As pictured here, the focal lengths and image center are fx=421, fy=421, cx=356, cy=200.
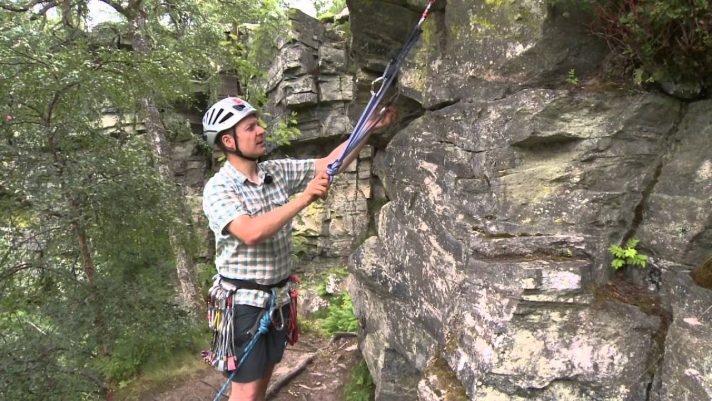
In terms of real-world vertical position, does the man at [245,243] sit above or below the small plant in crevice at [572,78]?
below

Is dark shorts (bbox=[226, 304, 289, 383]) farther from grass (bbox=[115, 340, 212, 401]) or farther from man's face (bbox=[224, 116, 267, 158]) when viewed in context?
grass (bbox=[115, 340, 212, 401])

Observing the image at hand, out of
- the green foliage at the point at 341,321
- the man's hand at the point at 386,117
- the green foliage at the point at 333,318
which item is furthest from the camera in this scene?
the green foliage at the point at 333,318

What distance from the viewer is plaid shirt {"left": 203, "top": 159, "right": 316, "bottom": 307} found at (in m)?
3.26

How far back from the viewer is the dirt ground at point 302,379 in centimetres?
675

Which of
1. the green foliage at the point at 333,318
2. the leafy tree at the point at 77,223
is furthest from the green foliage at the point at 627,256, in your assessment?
the green foliage at the point at 333,318

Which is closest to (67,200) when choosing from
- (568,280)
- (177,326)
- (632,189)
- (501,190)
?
(177,326)

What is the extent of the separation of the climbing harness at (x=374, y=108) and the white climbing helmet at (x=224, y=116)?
2.95 ft

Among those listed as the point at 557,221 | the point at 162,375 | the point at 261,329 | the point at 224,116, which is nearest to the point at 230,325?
the point at 261,329

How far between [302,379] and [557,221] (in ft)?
18.1

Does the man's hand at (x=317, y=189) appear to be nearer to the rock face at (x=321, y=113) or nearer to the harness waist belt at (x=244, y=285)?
the harness waist belt at (x=244, y=285)

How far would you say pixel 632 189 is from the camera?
3.06 metres

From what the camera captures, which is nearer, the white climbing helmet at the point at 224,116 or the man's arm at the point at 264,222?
the man's arm at the point at 264,222

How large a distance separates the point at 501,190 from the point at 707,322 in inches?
58.1

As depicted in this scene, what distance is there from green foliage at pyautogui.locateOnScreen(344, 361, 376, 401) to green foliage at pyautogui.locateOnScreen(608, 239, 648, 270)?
398 cm
